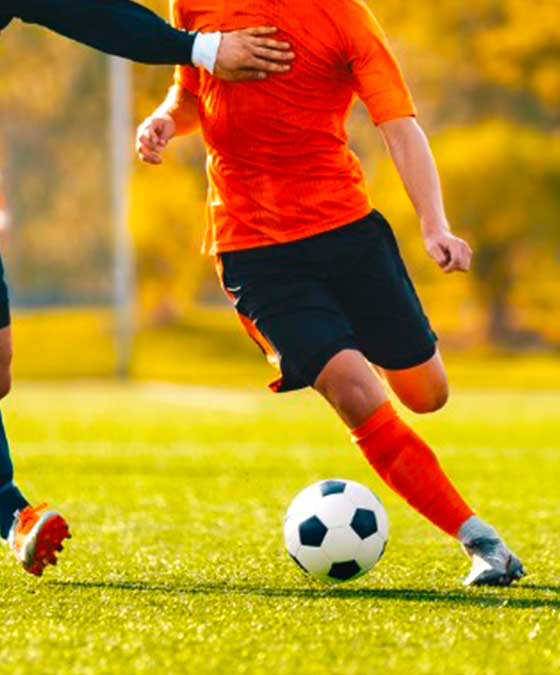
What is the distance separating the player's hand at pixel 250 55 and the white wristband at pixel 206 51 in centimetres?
1

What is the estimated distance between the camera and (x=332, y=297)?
5086 millimetres

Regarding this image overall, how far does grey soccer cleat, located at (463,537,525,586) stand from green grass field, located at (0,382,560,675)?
0.16 ft

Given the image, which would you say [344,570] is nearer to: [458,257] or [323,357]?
[323,357]

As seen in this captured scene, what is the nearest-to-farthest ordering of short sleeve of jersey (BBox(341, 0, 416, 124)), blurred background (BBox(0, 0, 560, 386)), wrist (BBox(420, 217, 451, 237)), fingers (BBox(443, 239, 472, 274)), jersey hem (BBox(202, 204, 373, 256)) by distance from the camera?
fingers (BBox(443, 239, 472, 274)), wrist (BBox(420, 217, 451, 237)), short sleeve of jersey (BBox(341, 0, 416, 124)), jersey hem (BBox(202, 204, 373, 256)), blurred background (BBox(0, 0, 560, 386))

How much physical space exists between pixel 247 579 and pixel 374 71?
151cm

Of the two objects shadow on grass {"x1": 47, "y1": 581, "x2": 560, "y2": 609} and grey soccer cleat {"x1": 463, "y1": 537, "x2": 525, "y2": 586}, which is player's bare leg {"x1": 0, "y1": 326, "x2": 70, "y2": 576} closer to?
shadow on grass {"x1": 47, "y1": 581, "x2": 560, "y2": 609}

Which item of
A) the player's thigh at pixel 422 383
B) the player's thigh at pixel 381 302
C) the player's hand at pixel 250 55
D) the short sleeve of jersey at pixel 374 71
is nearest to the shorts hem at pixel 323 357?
the player's thigh at pixel 381 302

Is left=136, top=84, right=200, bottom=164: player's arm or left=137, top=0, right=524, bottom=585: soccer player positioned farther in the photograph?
left=136, top=84, right=200, bottom=164: player's arm

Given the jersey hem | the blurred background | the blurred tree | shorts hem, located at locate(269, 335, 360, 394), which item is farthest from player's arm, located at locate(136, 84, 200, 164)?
the blurred tree

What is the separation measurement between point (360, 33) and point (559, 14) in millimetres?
32425

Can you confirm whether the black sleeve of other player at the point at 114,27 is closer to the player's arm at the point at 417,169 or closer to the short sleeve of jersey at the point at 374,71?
the short sleeve of jersey at the point at 374,71

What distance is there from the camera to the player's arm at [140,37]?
4828 millimetres

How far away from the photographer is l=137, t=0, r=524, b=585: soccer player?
15.9ft

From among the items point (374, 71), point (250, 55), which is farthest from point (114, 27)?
point (374, 71)
